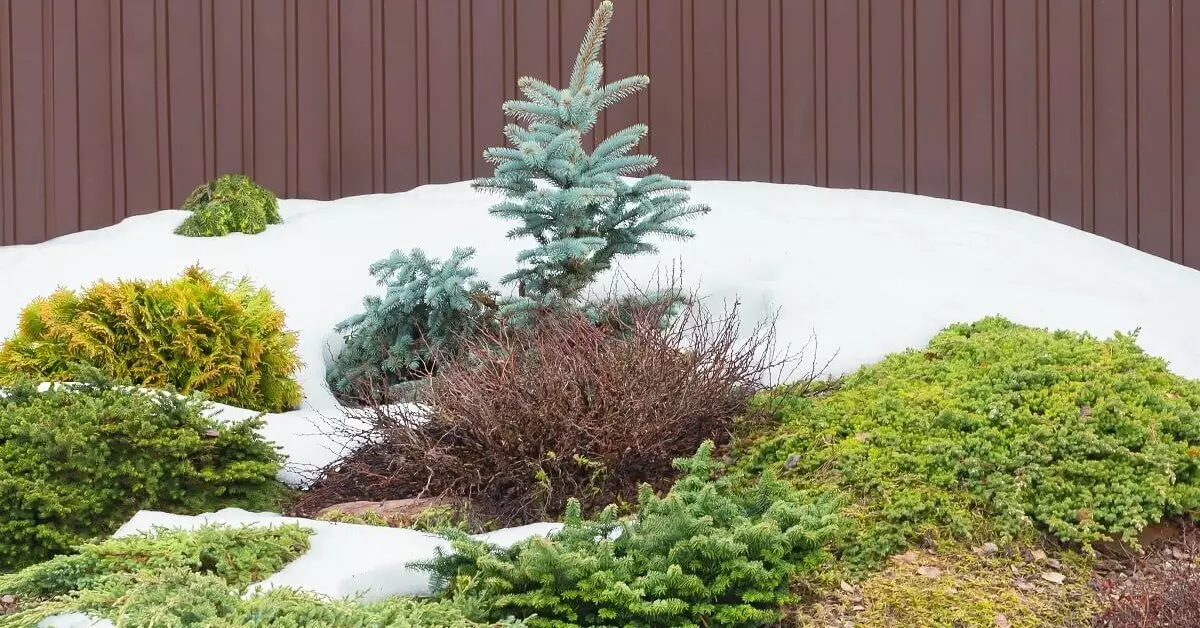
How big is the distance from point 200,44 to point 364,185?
65.0 inches

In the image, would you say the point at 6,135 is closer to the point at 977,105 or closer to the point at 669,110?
the point at 669,110

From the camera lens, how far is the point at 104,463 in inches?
155

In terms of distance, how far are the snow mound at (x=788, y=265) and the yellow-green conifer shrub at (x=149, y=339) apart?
0.38 m

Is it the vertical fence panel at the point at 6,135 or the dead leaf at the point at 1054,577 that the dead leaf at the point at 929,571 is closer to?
the dead leaf at the point at 1054,577

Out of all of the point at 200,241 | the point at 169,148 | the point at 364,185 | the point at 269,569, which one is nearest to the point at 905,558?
the point at 269,569

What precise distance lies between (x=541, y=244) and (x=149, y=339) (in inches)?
77.3

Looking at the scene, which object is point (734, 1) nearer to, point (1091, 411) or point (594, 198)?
point (594, 198)

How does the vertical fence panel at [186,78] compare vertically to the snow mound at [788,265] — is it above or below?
above

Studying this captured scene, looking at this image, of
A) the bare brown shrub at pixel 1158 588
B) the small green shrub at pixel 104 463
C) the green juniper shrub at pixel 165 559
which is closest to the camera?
the green juniper shrub at pixel 165 559

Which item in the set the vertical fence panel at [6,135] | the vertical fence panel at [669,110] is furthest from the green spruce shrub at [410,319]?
the vertical fence panel at [6,135]

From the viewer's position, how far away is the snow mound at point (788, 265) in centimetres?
574

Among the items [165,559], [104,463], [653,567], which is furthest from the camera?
[104,463]

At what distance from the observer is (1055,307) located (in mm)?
5895

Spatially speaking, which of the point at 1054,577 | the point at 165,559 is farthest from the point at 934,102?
the point at 165,559
